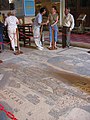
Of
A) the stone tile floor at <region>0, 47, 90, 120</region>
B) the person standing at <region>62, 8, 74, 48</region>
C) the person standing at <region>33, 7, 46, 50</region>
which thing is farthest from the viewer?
the person standing at <region>62, 8, 74, 48</region>

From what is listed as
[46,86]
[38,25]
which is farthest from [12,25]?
[46,86]

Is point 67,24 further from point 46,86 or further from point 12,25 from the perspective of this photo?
point 46,86

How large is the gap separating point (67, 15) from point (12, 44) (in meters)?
2.42

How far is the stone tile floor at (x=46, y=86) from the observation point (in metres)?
2.85

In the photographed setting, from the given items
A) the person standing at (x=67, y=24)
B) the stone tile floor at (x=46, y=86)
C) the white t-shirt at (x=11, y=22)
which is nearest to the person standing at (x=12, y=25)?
the white t-shirt at (x=11, y=22)

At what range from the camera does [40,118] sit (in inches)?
106

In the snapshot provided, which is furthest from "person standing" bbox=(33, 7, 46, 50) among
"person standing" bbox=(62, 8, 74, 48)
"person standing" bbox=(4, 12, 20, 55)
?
"person standing" bbox=(62, 8, 74, 48)

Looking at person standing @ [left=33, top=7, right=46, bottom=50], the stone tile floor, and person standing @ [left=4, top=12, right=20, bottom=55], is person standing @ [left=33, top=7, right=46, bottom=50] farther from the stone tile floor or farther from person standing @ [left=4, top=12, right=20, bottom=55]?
the stone tile floor

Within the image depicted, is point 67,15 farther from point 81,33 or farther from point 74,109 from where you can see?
point 74,109

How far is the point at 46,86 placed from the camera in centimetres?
375

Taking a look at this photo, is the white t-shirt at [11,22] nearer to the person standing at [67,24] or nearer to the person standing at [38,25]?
the person standing at [38,25]

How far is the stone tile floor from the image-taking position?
2846 mm

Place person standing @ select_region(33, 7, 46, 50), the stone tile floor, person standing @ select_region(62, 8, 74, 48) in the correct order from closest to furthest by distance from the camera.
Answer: the stone tile floor → person standing @ select_region(33, 7, 46, 50) → person standing @ select_region(62, 8, 74, 48)

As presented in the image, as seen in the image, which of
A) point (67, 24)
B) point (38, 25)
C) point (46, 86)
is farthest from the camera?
point (67, 24)
